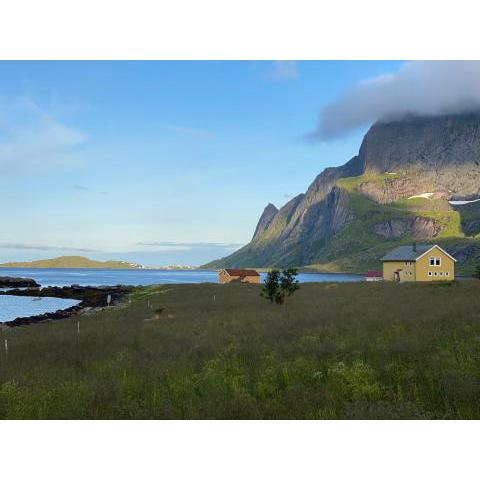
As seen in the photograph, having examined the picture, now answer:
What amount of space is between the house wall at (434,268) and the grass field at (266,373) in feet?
161

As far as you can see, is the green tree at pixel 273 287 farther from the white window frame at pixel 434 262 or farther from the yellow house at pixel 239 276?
the yellow house at pixel 239 276

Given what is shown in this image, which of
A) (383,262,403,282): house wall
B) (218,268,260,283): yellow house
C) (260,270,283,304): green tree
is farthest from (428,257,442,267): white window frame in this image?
(260,270,283,304): green tree

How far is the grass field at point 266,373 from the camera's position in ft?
31.6

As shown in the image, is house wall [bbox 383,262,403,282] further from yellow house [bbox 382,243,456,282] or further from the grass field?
the grass field

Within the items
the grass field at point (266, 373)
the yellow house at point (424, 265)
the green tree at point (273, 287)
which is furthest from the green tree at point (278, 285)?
the yellow house at point (424, 265)

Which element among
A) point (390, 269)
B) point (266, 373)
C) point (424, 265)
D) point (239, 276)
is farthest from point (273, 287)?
point (239, 276)

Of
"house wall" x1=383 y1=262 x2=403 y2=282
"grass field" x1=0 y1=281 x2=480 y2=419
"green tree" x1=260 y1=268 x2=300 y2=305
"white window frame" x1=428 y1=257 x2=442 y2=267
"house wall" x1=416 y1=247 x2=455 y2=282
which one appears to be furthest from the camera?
"house wall" x1=383 y1=262 x2=403 y2=282

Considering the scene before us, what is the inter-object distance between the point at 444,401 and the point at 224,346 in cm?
961

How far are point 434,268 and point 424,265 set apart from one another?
5.93 feet

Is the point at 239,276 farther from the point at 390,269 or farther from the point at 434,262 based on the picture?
the point at 434,262

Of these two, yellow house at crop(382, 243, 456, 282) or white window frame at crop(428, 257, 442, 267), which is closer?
yellow house at crop(382, 243, 456, 282)

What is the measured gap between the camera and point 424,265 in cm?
6875

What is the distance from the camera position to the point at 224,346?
1762 cm

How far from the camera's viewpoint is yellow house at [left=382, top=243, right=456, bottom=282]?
225ft
